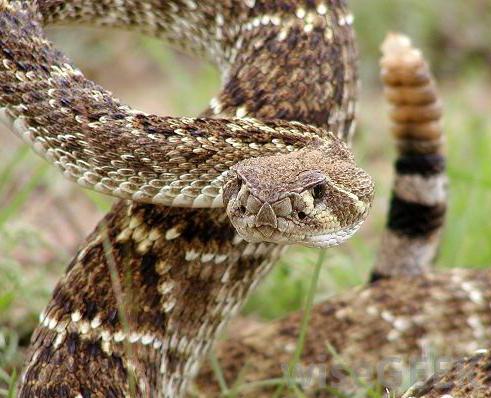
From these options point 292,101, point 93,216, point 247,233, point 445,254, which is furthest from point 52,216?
point 247,233

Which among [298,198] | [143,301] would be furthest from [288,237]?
[143,301]

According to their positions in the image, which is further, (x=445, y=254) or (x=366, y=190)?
(x=445, y=254)

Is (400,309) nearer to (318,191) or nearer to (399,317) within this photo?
(399,317)

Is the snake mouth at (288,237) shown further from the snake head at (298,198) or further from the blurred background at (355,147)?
the blurred background at (355,147)

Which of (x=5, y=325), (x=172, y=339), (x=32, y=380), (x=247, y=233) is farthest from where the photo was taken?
(x=5, y=325)

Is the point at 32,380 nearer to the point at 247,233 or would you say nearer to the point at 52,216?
the point at 247,233

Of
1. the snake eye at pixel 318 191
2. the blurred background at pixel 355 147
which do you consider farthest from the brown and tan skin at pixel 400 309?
the snake eye at pixel 318 191

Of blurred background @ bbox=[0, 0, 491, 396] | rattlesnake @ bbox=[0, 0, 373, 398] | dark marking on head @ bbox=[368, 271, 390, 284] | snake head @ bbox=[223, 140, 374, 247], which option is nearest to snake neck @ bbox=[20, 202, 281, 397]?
rattlesnake @ bbox=[0, 0, 373, 398]
